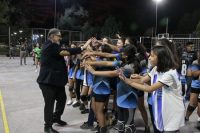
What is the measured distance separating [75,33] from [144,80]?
37.5 meters

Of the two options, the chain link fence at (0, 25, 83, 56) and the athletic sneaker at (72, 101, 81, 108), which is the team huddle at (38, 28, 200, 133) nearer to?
the athletic sneaker at (72, 101, 81, 108)

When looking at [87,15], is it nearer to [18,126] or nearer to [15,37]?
[15,37]

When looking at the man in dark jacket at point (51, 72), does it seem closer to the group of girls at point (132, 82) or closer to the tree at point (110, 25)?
the group of girls at point (132, 82)

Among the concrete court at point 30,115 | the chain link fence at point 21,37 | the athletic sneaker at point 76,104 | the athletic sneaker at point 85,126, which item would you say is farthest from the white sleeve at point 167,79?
the chain link fence at point 21,37

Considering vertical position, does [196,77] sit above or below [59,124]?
above

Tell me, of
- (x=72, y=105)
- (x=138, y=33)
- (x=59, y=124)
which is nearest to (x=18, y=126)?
(x=59, y=124)

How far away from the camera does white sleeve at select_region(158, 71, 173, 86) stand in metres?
4.14

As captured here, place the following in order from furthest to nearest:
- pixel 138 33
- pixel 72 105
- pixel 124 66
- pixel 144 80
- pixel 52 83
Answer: pixel 138 33
pixel 72 105
pixel 52 83
pixel 124 66
pixel 144 80

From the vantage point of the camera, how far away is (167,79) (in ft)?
13.6

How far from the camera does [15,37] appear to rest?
132ft

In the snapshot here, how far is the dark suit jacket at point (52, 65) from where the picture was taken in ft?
22.2

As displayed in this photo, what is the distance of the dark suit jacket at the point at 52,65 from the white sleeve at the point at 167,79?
2.85 m

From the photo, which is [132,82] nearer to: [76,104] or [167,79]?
[167,79]

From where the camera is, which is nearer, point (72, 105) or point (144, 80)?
point (144, 80)
